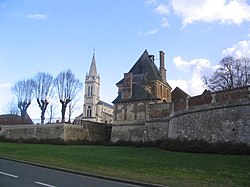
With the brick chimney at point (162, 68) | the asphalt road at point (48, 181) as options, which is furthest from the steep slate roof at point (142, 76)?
the asphalt road at point (48, 181)

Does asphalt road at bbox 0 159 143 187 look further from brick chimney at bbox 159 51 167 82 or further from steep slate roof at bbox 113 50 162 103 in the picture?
brick chimney at bbox 159 51 167 82

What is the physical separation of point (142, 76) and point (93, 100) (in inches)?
2290

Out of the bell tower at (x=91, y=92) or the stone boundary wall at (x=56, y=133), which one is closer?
the stone boundary wall at (x=56, y=133)

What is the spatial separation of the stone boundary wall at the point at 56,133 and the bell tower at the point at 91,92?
5252 cm

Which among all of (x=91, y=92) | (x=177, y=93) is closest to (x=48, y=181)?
(x=177, y=93)

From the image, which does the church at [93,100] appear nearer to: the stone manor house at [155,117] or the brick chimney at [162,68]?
the stone manor house at [155,117]

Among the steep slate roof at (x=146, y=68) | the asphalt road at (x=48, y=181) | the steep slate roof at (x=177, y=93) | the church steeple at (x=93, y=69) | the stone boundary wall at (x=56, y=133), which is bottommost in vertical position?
the asphalt road at (x=48, y=181)

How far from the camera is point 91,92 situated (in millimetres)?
108312

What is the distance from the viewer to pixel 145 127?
135 feet

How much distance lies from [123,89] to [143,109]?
4879 mm

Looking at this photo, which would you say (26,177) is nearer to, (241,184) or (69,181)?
(69,181)

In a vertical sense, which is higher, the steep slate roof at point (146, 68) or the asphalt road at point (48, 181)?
the steep slate roof at point (146, 68)

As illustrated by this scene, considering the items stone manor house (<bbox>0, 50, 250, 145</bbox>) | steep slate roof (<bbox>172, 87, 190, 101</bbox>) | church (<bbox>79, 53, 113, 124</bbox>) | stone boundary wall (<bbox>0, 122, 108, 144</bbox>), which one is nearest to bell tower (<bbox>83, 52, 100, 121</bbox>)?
church (<bbox>79, 53, 113, 124</bbox>)

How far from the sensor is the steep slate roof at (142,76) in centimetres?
4672
